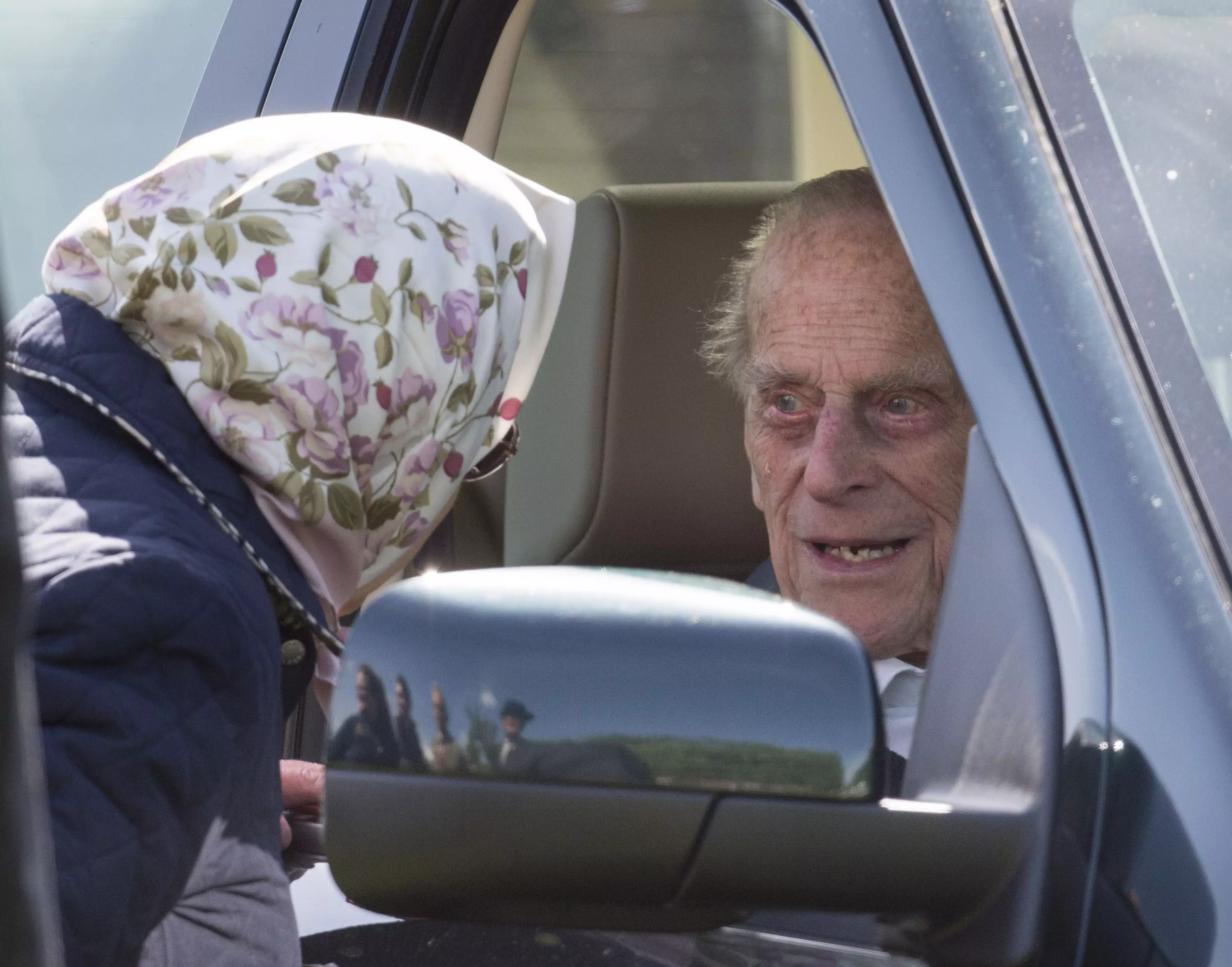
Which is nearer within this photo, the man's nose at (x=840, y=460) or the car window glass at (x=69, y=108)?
the car window glass at (x=69, y=108)

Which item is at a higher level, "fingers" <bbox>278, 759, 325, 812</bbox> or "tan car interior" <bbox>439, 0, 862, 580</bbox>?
"tan car interior" <bbox>439, 0, 862, 580</bbox>

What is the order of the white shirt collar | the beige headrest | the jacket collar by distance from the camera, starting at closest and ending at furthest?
the jacket collar < the white shirt collar < the beige headrest

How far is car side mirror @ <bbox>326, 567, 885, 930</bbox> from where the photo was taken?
908mm

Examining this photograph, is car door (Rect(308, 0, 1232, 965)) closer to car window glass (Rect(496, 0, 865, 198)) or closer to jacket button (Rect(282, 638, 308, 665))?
jacket button (Rect(282, 638, 308, 665))

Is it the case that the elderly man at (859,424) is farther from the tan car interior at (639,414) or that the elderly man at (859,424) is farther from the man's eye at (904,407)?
the tan car interior at (639,414)

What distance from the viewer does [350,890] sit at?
951 mm

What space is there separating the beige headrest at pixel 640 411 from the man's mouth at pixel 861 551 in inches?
16.5

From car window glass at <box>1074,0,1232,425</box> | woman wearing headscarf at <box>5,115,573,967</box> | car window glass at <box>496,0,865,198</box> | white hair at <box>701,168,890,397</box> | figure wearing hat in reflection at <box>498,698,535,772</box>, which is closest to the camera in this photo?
figure wearing hat in reflection at <box>498,698,535,772</box>

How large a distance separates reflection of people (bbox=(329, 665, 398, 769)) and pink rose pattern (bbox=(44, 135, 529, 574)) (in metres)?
0.58

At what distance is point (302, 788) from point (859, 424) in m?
0.80

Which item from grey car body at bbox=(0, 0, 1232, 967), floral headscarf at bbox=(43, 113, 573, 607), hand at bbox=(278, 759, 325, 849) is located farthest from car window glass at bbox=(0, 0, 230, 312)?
grey car body at bbox=(0, 0, 1232, 967)

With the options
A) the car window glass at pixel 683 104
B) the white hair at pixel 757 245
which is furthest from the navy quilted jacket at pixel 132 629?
the car window glass at pixel 683 104

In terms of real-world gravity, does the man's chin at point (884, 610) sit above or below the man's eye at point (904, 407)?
below

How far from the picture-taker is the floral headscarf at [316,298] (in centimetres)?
146
